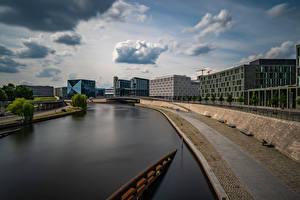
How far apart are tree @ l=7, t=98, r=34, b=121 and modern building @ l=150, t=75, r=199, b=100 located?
123 meters

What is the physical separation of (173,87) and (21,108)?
5066 inches

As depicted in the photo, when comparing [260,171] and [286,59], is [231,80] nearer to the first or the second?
[286,59]

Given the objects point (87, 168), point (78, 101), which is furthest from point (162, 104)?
point (87, 168)

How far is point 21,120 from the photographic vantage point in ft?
166

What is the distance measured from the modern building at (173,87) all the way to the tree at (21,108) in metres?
123

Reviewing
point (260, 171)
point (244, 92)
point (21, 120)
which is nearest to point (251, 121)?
point (260, 171)

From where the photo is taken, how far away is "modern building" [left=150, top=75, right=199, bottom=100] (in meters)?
163

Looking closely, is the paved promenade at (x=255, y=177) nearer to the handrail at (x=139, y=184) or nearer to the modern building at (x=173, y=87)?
the handrail at (x=139, y=184)

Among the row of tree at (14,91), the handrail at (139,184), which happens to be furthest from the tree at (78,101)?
the handrail at (139,184)

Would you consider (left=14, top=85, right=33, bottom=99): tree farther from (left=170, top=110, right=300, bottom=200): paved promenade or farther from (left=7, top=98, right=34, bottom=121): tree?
(left=170, top=110, right=300, bottom=200): paved promenade

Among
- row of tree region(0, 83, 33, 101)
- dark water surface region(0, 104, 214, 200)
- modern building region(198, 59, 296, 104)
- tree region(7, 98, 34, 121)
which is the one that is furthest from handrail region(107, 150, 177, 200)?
row of tree region(0, 83, 33, 101)

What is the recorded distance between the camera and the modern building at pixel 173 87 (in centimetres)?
16262

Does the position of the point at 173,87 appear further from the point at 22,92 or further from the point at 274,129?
the point at 274,129

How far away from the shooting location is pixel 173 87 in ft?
528
